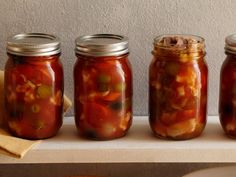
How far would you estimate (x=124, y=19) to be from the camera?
0.74 m

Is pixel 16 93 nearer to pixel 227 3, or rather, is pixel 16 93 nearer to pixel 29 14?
pixel 29 14

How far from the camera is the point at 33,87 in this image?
646mm

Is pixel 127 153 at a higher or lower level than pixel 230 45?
lower

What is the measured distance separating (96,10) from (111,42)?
9cm

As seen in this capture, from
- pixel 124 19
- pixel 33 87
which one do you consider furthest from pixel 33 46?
pixel 124 19

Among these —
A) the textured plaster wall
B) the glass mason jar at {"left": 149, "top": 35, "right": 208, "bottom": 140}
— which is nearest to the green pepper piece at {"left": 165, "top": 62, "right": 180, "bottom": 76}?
the glass mason jar at {"left": 149, "top": 35, "right": 208, "bottom": 140}

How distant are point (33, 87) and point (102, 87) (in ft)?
0.26

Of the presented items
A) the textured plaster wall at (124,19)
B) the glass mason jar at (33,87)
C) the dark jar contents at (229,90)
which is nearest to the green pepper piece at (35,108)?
the glass mason jar at (33,87)

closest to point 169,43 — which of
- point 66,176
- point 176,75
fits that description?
point 176,75

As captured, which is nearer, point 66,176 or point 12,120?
point 12,120

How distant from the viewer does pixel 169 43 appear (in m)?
0.66

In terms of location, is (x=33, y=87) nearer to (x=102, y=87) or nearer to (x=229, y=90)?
(x=102, y=87)

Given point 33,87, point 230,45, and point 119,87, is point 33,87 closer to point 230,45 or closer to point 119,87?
point 119,87

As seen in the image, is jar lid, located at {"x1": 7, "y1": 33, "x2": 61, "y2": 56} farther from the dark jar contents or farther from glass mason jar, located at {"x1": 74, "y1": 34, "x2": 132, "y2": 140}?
the dark jar contents
